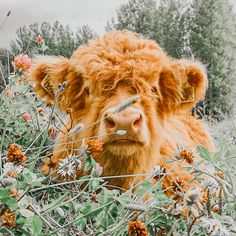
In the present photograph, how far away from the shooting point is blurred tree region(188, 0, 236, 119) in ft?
89.9

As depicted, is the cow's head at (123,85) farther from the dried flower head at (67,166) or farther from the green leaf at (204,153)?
the green leaf at (204,153)

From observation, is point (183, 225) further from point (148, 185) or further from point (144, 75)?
point (144, 75)

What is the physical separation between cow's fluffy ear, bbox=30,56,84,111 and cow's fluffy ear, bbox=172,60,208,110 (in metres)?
0.64

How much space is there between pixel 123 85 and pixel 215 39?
2700cm

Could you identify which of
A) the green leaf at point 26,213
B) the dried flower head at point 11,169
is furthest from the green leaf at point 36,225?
the dried flower head at point 11,169

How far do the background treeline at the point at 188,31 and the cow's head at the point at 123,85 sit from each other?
72.2 ft

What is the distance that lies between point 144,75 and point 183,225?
1.36 m

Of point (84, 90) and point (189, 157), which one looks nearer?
point (189, 157)

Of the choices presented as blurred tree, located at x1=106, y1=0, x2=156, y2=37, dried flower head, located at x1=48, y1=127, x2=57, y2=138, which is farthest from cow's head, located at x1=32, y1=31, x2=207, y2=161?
blurred tree, located at x1=106, y1=0, x2=156, y2=37

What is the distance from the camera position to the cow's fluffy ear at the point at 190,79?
11.7ft

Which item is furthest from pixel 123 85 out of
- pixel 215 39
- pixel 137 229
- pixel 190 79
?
pixel 215 39

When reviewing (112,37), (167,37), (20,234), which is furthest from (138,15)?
(20,234)

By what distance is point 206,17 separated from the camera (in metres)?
30.2

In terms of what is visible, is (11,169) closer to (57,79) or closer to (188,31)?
(57,79)
